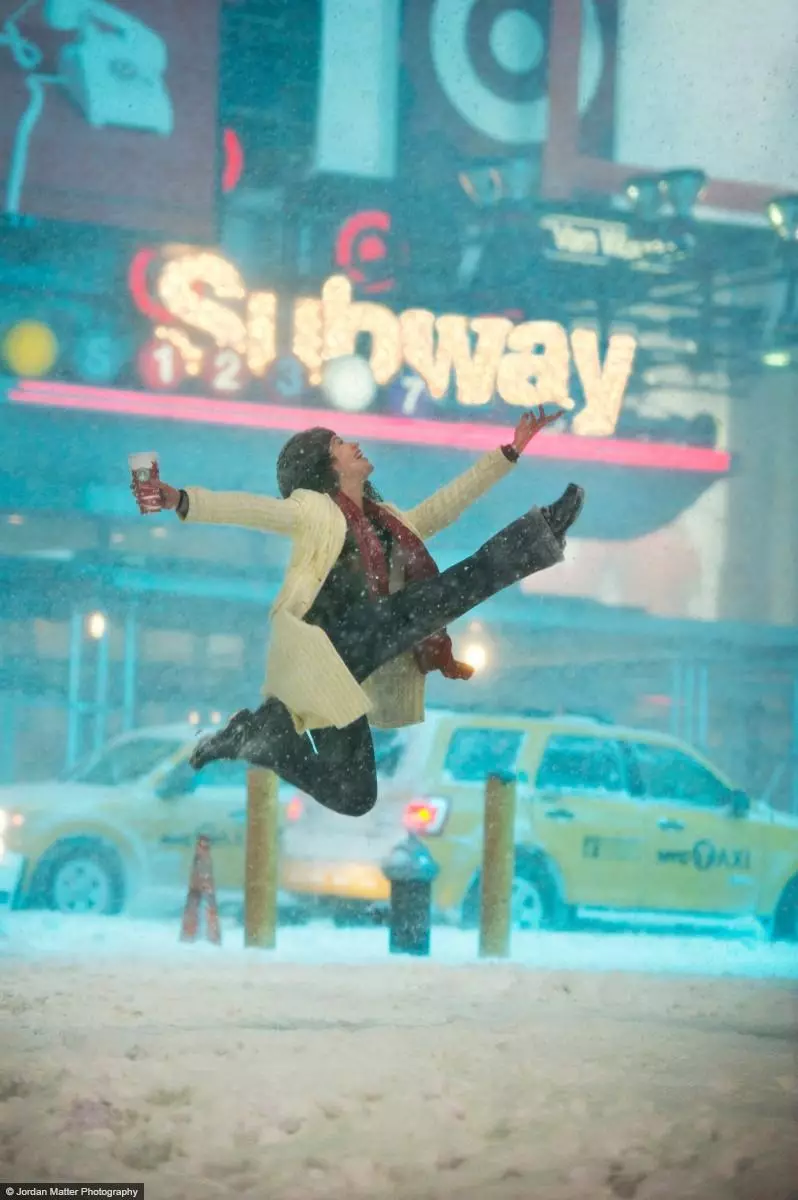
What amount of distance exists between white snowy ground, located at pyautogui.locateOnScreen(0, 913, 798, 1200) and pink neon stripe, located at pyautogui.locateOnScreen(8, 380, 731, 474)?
35.3 ft

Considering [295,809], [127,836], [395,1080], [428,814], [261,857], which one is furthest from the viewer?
[127,836]

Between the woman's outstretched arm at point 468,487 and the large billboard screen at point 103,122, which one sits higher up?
the large billboard screen at point 103,122

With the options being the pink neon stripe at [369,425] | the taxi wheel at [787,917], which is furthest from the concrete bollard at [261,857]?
the pink neon stripe at [369,425]

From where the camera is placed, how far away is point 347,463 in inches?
155

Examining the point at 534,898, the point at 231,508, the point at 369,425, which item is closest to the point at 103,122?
the point at 369,425

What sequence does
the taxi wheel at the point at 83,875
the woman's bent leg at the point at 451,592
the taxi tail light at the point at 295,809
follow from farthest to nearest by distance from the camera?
the taxi wheel at the point at 83,875 → the taxi tail light at the point at 295,809 → the woman's bent leg at the point at 451,592

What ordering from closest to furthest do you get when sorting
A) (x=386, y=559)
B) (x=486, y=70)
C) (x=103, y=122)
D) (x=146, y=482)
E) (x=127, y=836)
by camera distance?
(x=146, y=482) → (x=386, y=559) → (x=127, y=836) → (x=103, y=122) → (x=486, y=70)

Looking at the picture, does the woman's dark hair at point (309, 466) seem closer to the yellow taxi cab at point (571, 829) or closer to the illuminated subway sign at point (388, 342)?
the yellow taxi cab at point (571, 829)

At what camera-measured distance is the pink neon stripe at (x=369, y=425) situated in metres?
16.7

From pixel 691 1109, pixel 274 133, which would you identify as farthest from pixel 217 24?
pixel 691 1109

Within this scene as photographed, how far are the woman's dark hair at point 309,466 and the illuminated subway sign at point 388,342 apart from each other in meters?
13.7

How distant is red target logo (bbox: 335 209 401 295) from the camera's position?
1856 cm

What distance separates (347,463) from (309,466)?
0.09 m

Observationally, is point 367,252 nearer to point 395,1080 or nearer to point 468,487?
point 468,487
